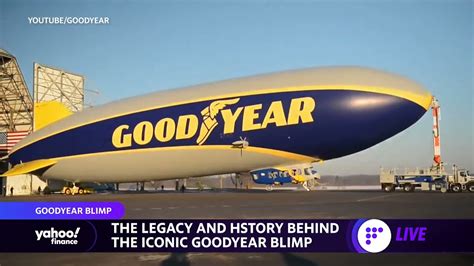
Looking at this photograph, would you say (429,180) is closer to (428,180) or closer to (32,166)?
(428,180)

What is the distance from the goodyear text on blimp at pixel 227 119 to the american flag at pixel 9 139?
1680 centimetres

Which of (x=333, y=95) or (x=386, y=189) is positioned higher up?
(x=333, y=95)

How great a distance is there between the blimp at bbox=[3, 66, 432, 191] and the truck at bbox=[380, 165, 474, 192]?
24.9 meters

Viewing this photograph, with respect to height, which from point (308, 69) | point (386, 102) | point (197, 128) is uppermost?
point (308, 69)

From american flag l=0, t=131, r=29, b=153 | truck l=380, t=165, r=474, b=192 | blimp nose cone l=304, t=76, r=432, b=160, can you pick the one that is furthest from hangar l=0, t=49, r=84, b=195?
truck l=380, t=165, r=474, b=192

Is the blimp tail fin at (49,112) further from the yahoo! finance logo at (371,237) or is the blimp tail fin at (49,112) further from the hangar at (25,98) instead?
the yahoo! finance logo at (371,237)

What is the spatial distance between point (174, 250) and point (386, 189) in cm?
3432

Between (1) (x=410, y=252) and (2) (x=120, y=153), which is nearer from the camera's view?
(1) (x=410, y=252)

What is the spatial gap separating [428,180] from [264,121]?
95.9ft

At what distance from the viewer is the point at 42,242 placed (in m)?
6.06

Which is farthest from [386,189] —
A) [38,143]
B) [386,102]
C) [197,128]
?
[38,143]

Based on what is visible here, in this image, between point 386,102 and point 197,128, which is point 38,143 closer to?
point 197,128

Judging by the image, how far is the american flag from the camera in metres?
26.2

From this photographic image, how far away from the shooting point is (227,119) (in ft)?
43.6
